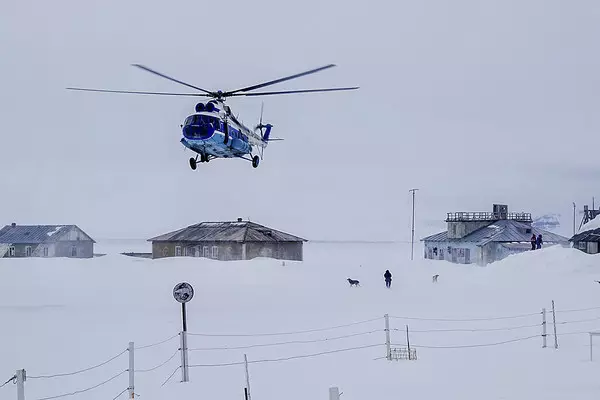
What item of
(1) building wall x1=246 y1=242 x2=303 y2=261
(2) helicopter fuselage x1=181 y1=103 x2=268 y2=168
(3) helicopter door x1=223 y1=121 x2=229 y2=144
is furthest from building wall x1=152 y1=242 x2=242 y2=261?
(3) helicopter door x1=223 y1=121 x2=229 y2=144

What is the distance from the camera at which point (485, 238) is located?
61781 mm

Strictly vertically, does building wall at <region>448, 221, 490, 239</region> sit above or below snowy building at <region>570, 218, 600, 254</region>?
above

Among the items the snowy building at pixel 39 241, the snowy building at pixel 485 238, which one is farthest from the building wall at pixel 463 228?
the snowy building at pixel 39 241

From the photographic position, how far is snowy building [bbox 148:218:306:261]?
5606 cm

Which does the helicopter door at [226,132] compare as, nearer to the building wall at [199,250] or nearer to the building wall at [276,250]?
the building wall at [199,250]

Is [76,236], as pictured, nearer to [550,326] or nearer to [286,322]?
[286,322]

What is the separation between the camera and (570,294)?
31.9m

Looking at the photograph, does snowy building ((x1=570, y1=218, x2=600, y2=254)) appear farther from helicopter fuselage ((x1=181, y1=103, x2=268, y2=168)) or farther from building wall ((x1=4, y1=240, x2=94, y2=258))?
building wall ((x1=4, y1=240, x2=94, y2=258))

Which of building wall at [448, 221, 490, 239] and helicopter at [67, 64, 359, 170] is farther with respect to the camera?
building wall at [448, 221, 490, 239]

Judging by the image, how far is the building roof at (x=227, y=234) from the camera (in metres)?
56.7

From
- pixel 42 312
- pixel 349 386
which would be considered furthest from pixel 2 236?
pixel 349 386

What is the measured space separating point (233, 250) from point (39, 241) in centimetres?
2032

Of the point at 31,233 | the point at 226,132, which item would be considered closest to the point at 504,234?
the point at 31,233

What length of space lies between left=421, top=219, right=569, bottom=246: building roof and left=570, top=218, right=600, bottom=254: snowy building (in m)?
7.14
